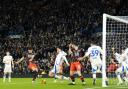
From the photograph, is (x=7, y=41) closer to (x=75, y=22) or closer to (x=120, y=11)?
(x=75, y=22)

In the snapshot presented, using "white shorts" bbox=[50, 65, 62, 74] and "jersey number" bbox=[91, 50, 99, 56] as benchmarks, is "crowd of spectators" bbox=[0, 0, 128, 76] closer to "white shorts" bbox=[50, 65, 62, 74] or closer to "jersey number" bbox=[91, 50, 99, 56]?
"white shorts" bbox=[50, 65, 62, 74]

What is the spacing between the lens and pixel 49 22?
168 feet

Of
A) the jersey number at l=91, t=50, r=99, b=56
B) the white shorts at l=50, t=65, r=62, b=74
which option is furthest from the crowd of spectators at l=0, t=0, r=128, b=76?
the jersey number at l=91, t=50, r=99, b=56

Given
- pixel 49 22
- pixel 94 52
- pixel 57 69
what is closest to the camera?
pixel 94 52

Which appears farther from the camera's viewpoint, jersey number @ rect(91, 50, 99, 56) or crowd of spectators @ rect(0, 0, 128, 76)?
crowd of spectators @ rect(0, 0, 128, 76)

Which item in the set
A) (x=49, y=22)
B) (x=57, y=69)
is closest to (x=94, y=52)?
(x=57, y=69)

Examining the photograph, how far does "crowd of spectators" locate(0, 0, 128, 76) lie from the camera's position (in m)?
48.0

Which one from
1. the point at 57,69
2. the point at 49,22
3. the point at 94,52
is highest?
the point at 49,22

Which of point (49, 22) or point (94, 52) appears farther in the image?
point (49, 22)

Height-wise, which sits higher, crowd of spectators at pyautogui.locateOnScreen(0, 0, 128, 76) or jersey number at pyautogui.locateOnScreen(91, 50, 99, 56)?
crowd of spectators at pyautogui.locateOnScreen(0, 0, 128, 76)

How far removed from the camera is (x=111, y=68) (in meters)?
33.3

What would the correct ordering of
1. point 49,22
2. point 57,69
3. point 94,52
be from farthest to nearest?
1. point 49,22
2. point 57,69
3. point 94,52

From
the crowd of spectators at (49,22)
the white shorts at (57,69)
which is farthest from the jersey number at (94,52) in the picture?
the crowd of spectators at (49,22)

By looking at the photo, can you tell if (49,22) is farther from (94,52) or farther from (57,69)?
(94,52)
